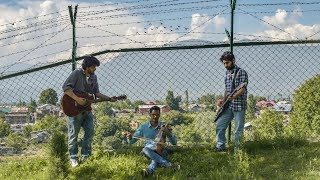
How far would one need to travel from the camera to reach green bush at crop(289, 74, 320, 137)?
115ft

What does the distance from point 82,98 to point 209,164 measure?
81.3 inches

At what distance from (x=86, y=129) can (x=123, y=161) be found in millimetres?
820

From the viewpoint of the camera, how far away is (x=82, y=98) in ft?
21.5

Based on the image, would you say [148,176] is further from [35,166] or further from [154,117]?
[35,166]

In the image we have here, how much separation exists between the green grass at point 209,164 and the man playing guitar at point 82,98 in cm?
26

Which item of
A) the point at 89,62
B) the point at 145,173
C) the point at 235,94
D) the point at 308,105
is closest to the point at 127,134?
the point at 145,173

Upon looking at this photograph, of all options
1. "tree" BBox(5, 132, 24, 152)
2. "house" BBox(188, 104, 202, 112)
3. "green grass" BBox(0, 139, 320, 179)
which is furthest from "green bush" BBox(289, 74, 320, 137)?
"green grass" BBox(0, 139, 320, 179)

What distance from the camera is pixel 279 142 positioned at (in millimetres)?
7258

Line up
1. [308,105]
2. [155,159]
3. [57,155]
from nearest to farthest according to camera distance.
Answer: [57,155]
[155,159]
[308,105]

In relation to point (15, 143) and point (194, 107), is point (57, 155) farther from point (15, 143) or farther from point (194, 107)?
point (15, 143)

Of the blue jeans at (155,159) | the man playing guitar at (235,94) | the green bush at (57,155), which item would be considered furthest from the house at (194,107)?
the green bush at (57,155)

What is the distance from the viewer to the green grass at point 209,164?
5.86 metres

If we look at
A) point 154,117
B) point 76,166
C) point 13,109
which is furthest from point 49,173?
point 13,109

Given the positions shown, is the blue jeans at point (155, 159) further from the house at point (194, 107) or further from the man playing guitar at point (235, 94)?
the house at point (194, 107)
